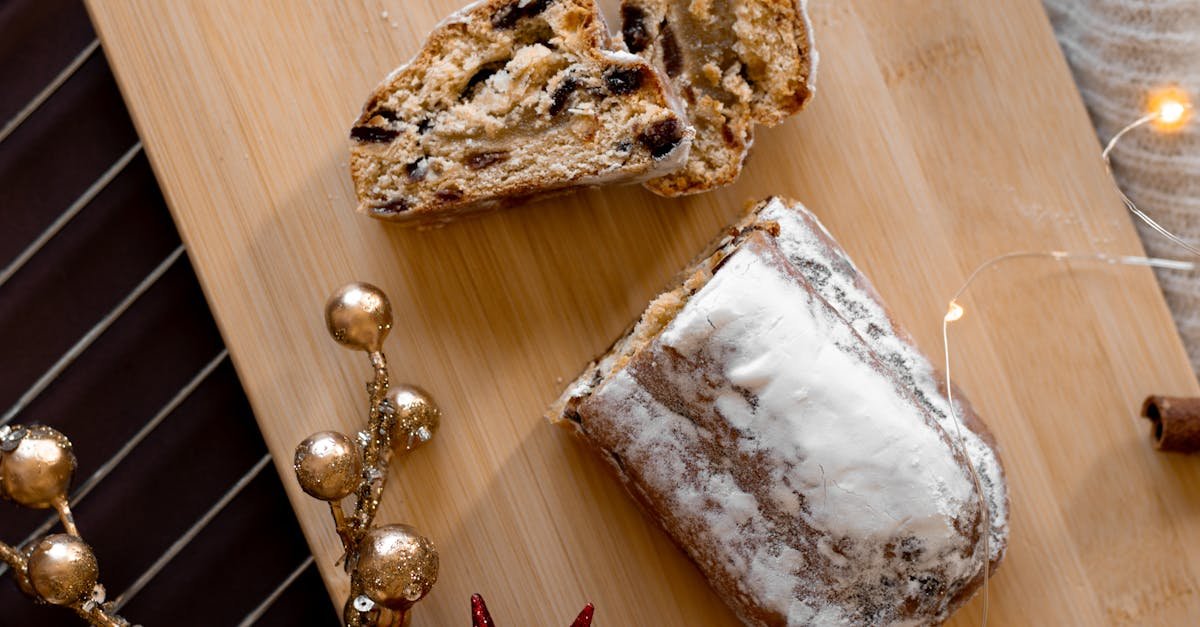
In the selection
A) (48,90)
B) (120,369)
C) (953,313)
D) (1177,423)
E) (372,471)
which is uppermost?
(48,90)

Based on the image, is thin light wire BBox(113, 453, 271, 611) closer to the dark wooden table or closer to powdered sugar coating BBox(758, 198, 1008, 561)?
the dark wooden table

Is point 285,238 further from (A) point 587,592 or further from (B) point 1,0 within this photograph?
(A) point 587,592

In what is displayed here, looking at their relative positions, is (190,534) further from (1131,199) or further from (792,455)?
(1131,199)

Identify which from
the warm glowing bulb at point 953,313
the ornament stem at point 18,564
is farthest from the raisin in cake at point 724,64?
the ornament stem at point 18,564

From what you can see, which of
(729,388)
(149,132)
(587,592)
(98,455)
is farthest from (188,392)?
(729,388)

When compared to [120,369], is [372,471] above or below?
below

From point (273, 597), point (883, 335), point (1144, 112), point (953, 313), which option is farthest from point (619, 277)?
point (1144, 112)

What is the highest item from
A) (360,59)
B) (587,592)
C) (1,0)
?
(1,0)
